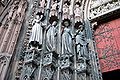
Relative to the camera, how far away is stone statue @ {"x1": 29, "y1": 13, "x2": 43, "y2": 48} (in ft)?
13.7

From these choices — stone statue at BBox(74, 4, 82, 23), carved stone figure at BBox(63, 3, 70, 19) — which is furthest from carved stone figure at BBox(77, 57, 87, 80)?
carved stone figure at BBox(63, 3, 70, 19)

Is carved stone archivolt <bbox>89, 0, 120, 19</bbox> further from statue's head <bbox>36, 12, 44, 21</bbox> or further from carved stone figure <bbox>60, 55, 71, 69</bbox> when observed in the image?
carved stone figure <bbox>60, 55, 71, 69</bbox>

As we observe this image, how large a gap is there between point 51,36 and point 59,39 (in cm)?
18

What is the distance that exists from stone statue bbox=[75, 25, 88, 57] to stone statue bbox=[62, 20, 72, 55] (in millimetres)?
165

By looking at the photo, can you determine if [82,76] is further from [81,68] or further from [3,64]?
[3,64]

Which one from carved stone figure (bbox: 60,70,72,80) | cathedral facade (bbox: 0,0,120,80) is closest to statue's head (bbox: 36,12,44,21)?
cathedral facade (bbox: 0,0,120,80)

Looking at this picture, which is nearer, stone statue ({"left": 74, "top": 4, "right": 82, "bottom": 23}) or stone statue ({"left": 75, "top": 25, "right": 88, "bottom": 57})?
stone statue ({"left": 75, "top": 25, "right": 88, "bottom": 57})

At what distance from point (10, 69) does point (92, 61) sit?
63.2 inches

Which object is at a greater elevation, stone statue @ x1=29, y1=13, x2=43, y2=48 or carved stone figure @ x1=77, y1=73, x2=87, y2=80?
stone statue @ x1=29, y1=13, x2=43, y2=48

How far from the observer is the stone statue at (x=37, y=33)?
4176 mm

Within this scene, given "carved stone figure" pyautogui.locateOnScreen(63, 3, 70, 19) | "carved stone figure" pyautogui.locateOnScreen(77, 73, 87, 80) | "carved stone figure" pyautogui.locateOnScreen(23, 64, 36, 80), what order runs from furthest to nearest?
"carved stone figure" pyautogui.locateOnScreen(63, 3, 70, 19) < "carved stone figure" pyautogui.locateOnScreen(77, 73, 87, 80) < "carved stone figure" pyautogui.locateOnScreen(23, 64, 36, 80)

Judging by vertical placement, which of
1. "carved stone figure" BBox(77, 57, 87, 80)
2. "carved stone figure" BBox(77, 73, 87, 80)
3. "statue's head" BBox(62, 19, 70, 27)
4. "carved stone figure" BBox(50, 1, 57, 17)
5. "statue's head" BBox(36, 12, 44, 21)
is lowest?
"carved stone figure" BBox(77, 73, 87, 80)

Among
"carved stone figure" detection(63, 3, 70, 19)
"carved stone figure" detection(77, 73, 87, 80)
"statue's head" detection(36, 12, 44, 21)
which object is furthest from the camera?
"carved stone figure" detection(63, 3, 70, 19)

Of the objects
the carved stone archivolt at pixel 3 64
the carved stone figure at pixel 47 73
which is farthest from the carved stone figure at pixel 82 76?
the carved stone archivolt at pixel 3 64
